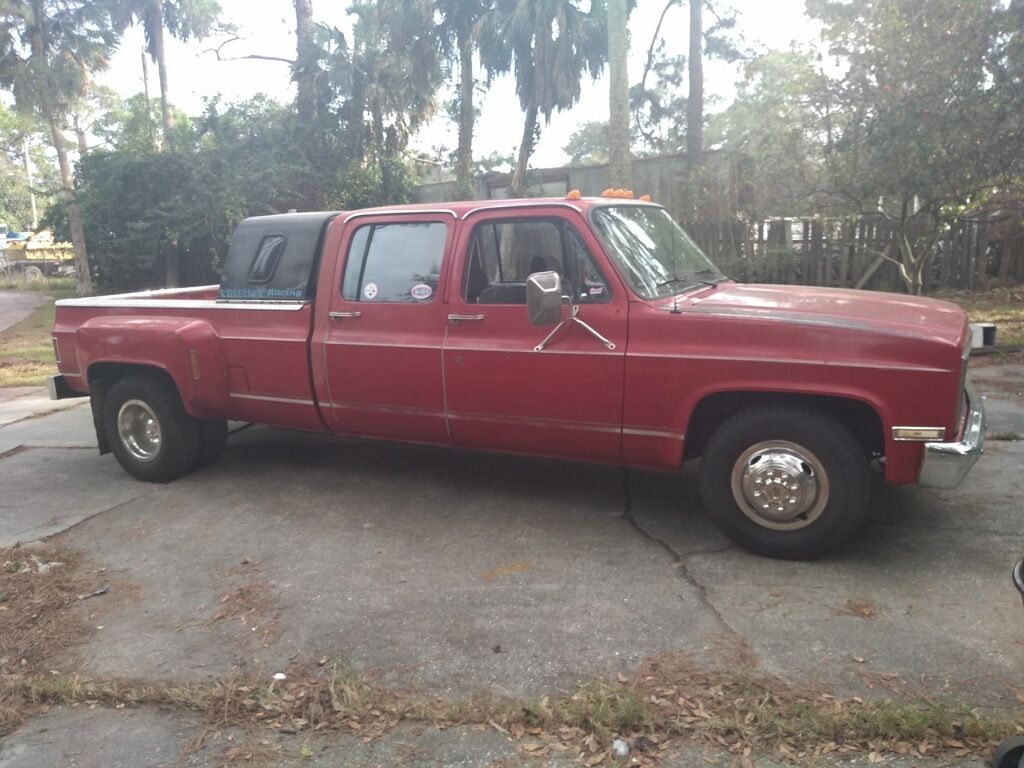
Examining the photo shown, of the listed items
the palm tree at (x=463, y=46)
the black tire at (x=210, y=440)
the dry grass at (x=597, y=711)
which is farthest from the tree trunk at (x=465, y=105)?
the dry grass at (x=597, y=711)

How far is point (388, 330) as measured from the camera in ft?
17.0

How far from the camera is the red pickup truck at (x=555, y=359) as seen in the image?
4059 mm

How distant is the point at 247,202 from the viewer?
19297 millimetres

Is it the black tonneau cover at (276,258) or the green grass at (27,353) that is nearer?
the black tonneau cover at (276,258)

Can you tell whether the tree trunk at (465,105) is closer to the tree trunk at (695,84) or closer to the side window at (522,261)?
the tree trunk at (695,84)

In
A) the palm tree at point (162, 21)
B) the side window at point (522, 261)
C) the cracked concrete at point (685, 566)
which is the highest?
the palm tree at point (162, 21)

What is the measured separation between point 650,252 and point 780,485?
1.58m

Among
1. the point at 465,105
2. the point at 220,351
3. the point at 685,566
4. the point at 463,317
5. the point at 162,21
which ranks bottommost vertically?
the point at 685,566

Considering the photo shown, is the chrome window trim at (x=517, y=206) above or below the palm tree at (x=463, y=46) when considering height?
below

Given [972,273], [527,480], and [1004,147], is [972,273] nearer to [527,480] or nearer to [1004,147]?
[1004,147]

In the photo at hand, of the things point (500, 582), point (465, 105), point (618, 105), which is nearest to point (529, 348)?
point (500, 582)

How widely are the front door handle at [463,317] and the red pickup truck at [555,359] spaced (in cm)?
2

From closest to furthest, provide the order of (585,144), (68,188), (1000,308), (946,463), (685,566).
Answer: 1. (946,463)
2. (685,566)
3. (1000,308)
4. (68,188)
5. (585,144)

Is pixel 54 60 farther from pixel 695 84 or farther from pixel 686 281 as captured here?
pixel 686 281
